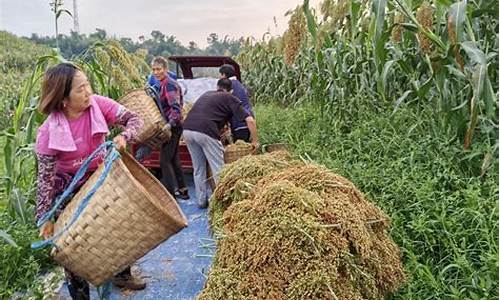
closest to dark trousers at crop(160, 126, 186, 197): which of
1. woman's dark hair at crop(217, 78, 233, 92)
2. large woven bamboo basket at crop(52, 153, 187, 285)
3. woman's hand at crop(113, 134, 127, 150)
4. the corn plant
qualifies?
woman's dark hair at crop(217, 78, 233, 92)

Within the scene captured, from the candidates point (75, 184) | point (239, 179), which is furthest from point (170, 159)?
point (75, 184)

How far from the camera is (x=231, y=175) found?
3.50 meters

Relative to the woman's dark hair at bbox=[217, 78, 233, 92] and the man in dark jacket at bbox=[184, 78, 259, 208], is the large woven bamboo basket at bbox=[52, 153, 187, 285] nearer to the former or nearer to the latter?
the man in dark jacket at bbox=[184, 78, 259, 208]

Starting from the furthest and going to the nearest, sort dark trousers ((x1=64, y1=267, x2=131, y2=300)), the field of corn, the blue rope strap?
dark trousers ((x1=64, y1=267, x2=131, y2=300)) < the blue rope strap < the field of corn

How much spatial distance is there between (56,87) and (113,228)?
912 mm

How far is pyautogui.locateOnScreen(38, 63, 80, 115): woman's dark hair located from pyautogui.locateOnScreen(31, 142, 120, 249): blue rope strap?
1.17 feet

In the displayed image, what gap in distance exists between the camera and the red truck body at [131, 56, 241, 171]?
6633 mm

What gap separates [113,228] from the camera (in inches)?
103

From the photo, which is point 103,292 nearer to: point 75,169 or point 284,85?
point 75,169

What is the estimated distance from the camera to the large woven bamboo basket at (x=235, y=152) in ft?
17.3

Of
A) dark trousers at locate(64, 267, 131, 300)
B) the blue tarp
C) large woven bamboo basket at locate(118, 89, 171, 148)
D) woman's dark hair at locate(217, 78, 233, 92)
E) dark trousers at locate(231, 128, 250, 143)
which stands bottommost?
the blue tarp

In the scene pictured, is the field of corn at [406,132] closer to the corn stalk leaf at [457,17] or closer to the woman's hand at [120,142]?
the corn stalk leaf at [457,17]

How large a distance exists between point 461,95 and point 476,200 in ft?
3.59

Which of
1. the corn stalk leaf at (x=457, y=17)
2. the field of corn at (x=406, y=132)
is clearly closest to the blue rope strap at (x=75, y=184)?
the field of corn at (x=406, y=132)
